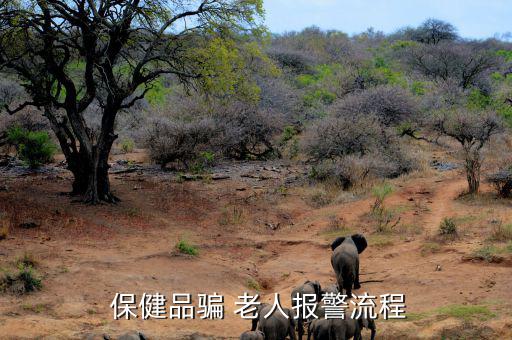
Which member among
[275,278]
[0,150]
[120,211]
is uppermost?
[0,150]

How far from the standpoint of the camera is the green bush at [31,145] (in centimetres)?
2174

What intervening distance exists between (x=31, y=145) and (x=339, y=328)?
56.9 feet

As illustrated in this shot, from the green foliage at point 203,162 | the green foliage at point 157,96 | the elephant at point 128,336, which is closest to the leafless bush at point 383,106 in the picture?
the green foliage at point 203,162

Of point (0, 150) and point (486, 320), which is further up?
point (0, 150)

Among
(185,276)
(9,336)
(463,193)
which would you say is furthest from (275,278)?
(463,193)

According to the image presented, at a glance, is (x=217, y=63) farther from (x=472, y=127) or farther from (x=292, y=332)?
(x=472, y=127)

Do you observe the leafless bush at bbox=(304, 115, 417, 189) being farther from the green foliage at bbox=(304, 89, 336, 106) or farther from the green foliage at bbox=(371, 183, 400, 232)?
the green foliage at bbox=(304, 89, 336, 106)

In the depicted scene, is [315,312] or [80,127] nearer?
[315,312]

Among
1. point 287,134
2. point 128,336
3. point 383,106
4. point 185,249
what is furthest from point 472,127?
point 128,336

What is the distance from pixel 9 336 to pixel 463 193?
1285 centimetres

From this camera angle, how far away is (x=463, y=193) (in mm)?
16828

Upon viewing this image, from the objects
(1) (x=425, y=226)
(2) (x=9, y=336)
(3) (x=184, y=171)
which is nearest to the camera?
(2) (x=9, y=336)

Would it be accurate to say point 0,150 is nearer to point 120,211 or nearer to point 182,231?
point 120,211

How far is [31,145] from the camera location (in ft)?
72.2
